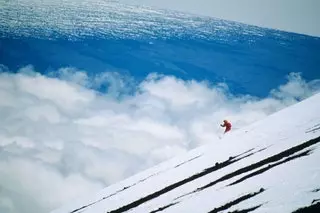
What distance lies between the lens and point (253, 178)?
2.64 meters

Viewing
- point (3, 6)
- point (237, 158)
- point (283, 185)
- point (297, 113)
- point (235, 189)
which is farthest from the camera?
point (3, 6)

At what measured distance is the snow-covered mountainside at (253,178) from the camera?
1815 mm

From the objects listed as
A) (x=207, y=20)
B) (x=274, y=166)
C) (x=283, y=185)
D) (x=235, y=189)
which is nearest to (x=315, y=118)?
(x=274, y=166)

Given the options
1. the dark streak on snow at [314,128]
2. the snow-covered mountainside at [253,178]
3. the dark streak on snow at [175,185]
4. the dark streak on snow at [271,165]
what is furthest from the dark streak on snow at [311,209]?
the dark streak on snow at [175,185]

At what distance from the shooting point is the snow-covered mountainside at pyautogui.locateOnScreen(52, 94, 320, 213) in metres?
1.82

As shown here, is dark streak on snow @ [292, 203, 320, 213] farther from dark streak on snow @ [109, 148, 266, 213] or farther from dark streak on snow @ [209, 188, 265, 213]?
dark streak on snow @ [109, 148, 266, 213]

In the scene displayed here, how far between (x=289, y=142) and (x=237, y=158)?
851mm

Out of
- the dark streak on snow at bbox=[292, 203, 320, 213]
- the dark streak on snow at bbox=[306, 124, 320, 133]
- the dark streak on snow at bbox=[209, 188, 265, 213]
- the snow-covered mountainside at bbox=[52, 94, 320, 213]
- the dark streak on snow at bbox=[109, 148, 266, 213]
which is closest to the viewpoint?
the dark streak on snow at bbox=[292, 203, 320, 213]

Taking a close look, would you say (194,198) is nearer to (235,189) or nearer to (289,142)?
(235,189)

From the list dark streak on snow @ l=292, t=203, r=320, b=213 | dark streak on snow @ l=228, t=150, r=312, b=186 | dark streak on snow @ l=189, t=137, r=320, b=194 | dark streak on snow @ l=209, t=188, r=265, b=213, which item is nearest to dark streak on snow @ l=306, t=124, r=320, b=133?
dark streak on snow @ l=189, t=137, r=320, b=194

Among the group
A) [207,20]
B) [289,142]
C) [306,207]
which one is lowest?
[306,207]

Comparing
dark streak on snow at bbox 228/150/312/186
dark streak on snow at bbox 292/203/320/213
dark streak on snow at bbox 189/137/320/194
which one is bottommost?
dark streak on snow at bbox 292/203/320/213

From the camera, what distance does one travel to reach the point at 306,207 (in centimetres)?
145

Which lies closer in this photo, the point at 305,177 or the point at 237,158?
the point at 305,177
